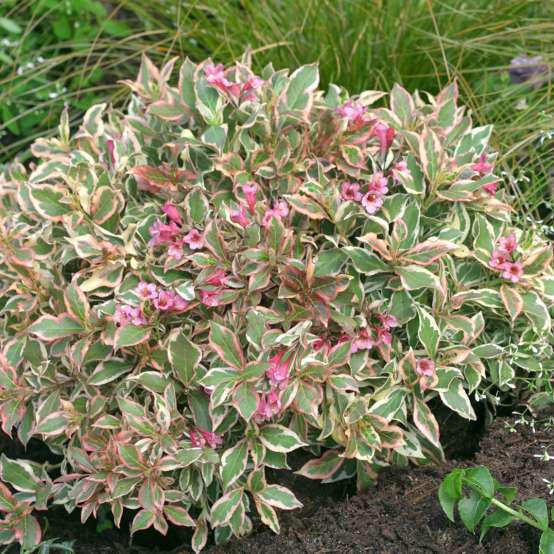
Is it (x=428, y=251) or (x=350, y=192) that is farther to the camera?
(x=350, y=192)

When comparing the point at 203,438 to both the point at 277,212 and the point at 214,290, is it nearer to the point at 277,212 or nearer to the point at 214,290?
the point at 214,290

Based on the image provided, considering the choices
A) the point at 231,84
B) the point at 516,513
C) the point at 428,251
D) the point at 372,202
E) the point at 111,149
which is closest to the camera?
the point at 516,513

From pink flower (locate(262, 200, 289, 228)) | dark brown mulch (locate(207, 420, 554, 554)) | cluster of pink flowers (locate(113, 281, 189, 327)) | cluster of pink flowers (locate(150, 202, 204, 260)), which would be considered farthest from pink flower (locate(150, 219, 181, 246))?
dark brown mulch (locate(207, 420, 554, 554))

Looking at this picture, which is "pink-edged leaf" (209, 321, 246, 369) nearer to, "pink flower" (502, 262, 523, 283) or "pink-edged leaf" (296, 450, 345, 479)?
"pink-edged leaf" (296, 450, 345, 479)

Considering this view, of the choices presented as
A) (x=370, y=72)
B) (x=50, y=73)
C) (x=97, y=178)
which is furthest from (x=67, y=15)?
(x=97, y=178)

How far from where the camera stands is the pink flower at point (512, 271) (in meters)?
2.01

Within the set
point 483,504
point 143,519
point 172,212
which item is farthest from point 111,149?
point 483,504

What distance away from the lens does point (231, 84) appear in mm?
2109

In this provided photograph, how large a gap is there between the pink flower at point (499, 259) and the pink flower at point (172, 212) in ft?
2.52

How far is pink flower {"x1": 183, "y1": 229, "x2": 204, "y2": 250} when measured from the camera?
6.46ft

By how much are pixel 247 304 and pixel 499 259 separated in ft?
2.05

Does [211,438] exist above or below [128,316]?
below

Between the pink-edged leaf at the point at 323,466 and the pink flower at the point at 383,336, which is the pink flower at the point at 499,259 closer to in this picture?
the pink flower at the point at 383,336

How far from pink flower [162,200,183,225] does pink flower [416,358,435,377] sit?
2.19ft
